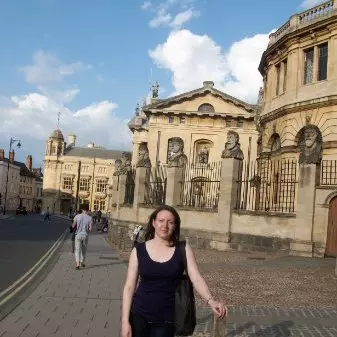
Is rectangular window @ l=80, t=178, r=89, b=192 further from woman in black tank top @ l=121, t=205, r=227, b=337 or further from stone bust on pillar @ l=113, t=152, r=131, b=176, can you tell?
woman in black tank top @ l=121, t=205, r=227, b=337

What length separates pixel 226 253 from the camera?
1953 centimetres

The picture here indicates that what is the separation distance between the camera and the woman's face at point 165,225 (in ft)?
13.7

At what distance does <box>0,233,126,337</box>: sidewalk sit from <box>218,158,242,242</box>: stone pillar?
26.0 ft

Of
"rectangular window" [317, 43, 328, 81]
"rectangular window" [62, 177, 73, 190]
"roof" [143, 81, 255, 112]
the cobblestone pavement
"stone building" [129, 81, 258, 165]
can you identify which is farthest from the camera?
"rectangular window" [62, 177, 73, 190]

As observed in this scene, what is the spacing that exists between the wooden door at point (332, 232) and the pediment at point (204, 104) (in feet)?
116

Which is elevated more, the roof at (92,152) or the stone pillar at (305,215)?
the roof at (92,152)

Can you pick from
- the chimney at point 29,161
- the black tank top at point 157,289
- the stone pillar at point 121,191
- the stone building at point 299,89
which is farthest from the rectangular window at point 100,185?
the black tank top at point 157,289

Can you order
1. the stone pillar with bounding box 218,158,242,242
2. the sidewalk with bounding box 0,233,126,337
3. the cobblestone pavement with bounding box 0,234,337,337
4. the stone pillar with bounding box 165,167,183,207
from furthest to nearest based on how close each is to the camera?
the stone pillar with bounding box 165,167,183,207 → the stone pillar with bounding box 218,158,242,242 → the cobblestone pavement with bounding box 0,234,337,337 → the sidewalk with bounding box 0,233,126,337

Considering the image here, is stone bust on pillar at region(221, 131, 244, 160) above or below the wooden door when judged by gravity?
above

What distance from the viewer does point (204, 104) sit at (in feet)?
178

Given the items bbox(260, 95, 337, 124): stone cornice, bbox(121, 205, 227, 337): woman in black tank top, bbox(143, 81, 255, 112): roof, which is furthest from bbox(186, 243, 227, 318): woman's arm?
bbox(143, 81, 255, 112): roof

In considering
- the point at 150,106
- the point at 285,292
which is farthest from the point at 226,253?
the point at 150,106

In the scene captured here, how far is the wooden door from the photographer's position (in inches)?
722

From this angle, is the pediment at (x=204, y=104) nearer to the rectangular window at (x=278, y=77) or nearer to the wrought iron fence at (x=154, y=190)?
the rectangular window at (x=278, y=77)
